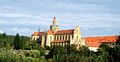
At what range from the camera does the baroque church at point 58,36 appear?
404 ft

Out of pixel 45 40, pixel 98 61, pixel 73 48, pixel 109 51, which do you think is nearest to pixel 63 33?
pixel 45 40

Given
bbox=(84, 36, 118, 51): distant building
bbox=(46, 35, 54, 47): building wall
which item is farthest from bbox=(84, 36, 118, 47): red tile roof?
bbox=(46, 35, 54, 47): building wall

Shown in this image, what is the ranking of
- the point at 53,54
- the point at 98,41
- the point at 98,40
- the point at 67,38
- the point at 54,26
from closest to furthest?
1. the point at 53,54
2. the point at 98,41
3. the point at 98,40
4. the point at 67,38
5. the point at 54,26

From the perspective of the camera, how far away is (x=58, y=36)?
130000 millimetres

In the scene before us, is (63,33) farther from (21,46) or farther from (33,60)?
(33,60)

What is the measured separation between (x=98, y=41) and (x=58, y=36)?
13.6 meters

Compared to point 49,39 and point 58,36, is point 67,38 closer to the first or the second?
point 58,36

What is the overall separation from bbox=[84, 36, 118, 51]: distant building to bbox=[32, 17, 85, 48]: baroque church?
9.41ft

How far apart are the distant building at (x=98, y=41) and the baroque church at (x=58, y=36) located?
113 inches

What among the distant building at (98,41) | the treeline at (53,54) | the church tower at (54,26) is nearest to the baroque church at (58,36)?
the church tower at (54,26)

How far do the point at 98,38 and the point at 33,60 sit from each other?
212 ft

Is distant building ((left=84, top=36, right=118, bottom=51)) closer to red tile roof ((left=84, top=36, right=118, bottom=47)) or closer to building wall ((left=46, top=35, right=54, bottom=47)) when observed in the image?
red tile roof ((left=84, top=36, right=118, bottom=47))

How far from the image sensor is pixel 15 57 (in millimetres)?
61188

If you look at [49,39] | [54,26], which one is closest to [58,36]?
[49,39]
